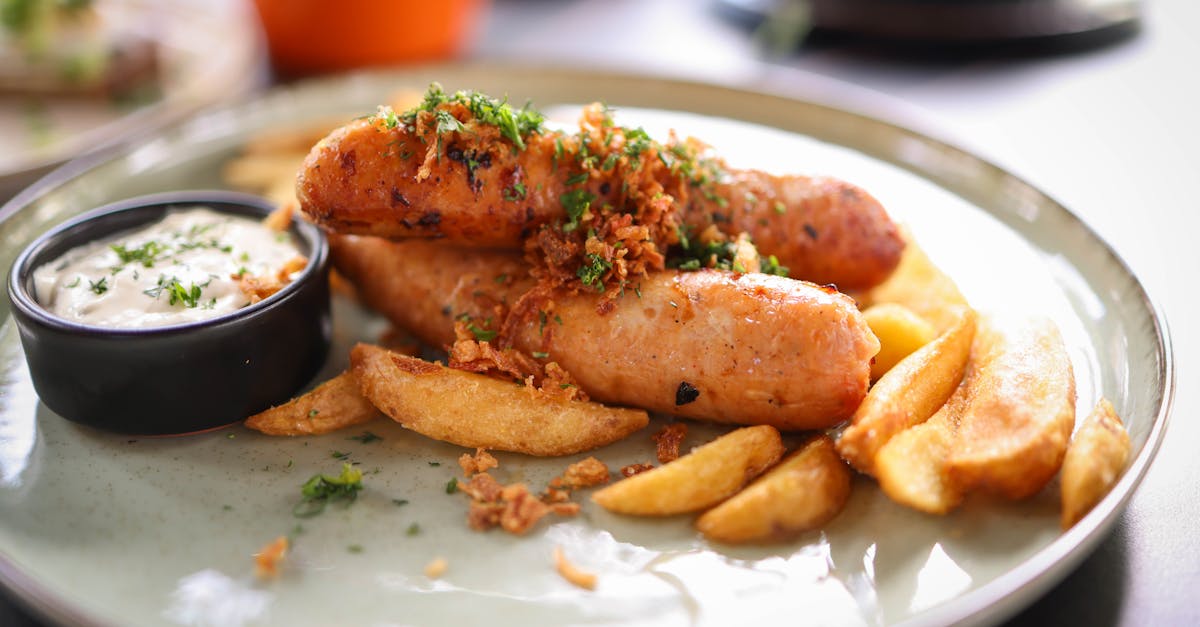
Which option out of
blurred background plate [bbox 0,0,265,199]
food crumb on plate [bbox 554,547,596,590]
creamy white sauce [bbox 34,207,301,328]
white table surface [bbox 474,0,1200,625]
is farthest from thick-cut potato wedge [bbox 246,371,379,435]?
blurred background plate [bbox 0,0,265,199]

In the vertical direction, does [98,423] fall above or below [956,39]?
below

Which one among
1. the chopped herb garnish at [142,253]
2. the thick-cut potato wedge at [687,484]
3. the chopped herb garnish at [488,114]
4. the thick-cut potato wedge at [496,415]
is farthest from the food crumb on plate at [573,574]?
the chopped herb garnish at [142,253]

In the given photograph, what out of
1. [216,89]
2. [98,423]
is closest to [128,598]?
[98,423]

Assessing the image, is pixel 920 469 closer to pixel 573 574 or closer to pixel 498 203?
pixel 573 574

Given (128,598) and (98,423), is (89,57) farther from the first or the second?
(128,598)

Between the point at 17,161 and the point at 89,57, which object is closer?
the point at 17,161

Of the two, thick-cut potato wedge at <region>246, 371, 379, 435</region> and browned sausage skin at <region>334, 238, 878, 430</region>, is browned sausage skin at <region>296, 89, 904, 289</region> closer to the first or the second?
Answer: browned sausage skin at <region>334, 238, 878, 430</region>

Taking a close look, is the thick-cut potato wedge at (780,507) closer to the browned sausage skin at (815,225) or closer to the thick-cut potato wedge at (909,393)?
the thick-cut potato wedge at (909,393)
